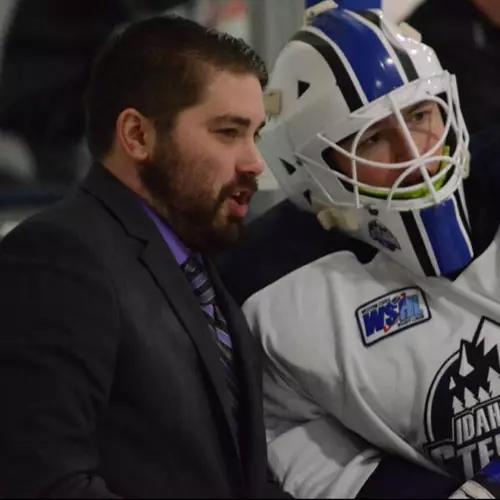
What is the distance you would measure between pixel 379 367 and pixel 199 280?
0.94 feet

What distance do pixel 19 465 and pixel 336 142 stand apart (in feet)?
2.08

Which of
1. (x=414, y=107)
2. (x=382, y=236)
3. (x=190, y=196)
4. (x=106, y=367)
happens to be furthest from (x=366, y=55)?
(x=106, y=367)

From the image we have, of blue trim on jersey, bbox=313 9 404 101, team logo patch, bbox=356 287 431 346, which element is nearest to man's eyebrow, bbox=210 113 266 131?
blue trim on jersey, bbox=313 9 404 101

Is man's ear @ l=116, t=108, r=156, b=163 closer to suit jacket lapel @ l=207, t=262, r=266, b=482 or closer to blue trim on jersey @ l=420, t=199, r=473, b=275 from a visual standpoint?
suit jacket lapel @ l=207, t=262, r=266, b=482

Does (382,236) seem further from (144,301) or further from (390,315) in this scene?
(144,301)

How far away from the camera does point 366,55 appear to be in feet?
3.68

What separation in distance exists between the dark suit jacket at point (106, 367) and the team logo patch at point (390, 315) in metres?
0.26

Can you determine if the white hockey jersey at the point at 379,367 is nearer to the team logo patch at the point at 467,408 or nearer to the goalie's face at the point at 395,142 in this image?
the team logo patch at the point at 467,408

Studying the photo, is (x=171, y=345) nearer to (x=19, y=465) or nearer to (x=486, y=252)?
(x=19, y=465)

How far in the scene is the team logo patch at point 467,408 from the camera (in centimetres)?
102

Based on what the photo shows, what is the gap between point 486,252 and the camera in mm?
1120

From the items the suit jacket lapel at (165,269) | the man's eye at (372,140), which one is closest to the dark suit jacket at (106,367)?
the suit jacket lapel at (165,269)

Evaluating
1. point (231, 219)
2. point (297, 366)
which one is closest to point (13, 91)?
point (231, 219)

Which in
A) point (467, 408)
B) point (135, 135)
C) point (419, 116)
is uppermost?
point (135, 135)
